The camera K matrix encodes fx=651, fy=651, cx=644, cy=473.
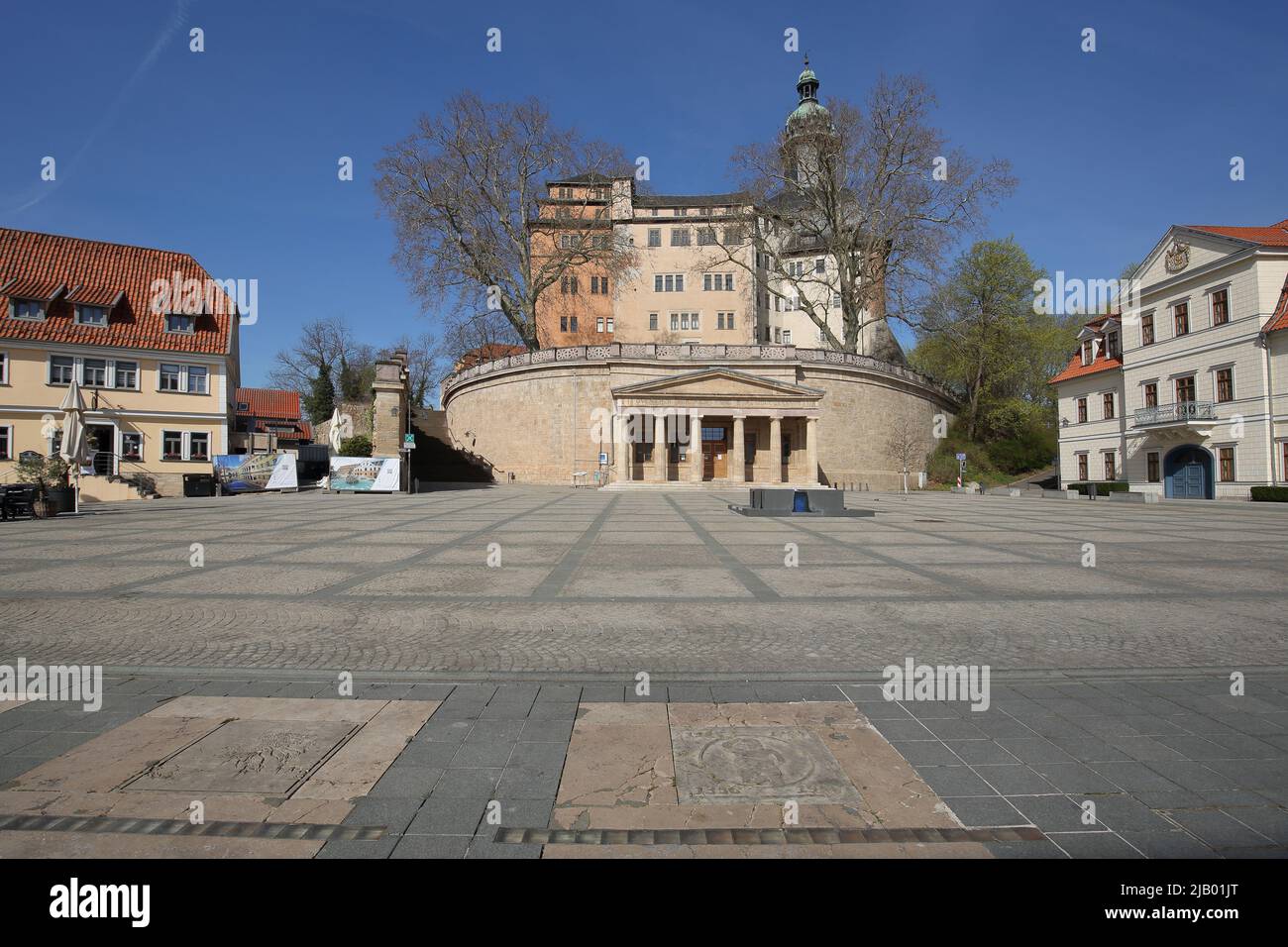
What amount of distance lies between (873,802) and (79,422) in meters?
29.2

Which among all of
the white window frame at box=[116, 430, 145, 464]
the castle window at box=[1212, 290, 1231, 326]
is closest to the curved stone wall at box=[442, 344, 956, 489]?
the castle window at box=[1212, 290, 1231, 326]

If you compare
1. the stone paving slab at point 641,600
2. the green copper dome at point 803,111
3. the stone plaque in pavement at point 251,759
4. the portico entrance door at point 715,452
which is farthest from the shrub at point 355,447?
the green copper dome at point 803,111

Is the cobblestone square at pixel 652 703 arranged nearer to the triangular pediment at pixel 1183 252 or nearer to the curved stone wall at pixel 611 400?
the triangular pediment at pixel 1183 252

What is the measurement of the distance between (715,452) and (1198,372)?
90.9 feet

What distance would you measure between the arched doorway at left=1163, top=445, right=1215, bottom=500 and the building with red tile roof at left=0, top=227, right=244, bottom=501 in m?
53.6

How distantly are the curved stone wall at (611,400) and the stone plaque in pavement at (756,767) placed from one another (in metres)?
39.8

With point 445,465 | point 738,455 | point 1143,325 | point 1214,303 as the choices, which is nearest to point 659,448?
point 738,455

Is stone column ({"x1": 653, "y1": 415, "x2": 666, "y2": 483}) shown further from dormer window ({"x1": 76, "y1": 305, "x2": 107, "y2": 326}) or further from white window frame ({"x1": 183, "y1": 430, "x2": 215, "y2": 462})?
dormer window ({"x1": 76, "y1": 305, "x2": 107, "y2": 326})

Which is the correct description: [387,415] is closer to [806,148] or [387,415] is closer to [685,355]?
[685,355]

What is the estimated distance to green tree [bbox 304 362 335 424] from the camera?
211 feet

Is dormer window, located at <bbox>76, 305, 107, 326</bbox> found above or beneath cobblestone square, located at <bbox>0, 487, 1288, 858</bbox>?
above

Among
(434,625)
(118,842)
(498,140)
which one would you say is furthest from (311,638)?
(498,140)

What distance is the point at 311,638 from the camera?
642 cm
